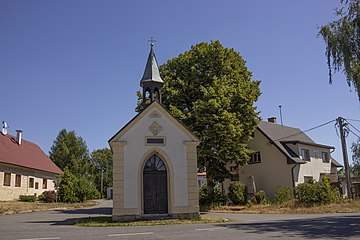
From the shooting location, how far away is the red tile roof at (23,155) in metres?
37.2

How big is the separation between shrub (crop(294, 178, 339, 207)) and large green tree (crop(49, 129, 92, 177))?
158ft

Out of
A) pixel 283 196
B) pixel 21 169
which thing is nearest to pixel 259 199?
pixel 283 196

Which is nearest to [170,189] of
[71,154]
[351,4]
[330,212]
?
[330,212]

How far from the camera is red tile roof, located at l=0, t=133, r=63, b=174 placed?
122 ft

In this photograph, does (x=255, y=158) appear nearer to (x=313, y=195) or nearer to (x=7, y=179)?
(x=313, y=195)

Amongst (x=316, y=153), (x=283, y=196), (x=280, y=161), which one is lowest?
(x=283, y=196)

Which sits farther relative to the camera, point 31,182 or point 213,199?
point 31,182

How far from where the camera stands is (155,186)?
18.8 metres

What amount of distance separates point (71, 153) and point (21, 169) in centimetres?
2841

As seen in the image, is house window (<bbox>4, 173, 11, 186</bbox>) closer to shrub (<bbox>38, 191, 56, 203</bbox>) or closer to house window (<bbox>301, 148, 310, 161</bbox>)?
shrub (<bbox>38, 191, 56, 203</bbox>)

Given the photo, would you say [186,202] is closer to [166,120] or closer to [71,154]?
[166,120]

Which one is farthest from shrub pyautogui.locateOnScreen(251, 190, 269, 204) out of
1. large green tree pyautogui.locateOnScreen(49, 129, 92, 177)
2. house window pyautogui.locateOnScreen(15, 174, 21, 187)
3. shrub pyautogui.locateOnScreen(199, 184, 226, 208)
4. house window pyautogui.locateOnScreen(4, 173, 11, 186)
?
large green tree pyautogui.locateOnScreen(49, 129, 92, 177)

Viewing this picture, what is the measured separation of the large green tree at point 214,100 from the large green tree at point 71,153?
1632 inches

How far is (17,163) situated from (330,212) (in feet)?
100
